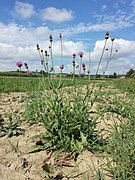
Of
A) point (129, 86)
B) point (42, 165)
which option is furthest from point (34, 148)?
point (129, 86)

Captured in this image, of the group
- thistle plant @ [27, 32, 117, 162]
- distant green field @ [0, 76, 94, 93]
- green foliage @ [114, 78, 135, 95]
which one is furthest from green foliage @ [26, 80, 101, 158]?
green foliage @ [114, 78, 135, 95]

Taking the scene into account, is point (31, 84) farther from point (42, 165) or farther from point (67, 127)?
point (42, 165)

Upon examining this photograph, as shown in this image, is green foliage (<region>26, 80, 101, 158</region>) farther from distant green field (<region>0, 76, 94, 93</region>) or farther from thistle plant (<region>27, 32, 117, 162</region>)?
distant green field (<region>0, 76, 94, 93</region>)

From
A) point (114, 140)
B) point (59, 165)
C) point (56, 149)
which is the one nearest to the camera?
point (114, 140)

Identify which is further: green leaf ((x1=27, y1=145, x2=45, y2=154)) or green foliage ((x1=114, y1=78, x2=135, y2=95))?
green foliage ((x1=114, y1=78, x2=135, y2=95))

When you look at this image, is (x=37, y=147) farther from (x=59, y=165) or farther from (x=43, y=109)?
(x=43, y=109)

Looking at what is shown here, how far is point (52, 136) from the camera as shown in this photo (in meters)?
2.78

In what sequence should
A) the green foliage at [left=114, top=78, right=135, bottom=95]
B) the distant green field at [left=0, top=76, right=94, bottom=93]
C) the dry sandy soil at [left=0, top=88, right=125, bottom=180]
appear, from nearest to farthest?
the dry sandy soil at [left=0, top=88, right=125, bottom=180] → the distant green field at [left=0, top=76, right=94, bottom=93] → the green foliage at [left=114, top=78, right=135, bottom=95]

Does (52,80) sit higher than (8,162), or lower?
higher

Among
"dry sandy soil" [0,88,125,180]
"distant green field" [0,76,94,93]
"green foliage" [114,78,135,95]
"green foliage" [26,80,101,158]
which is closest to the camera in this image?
"dry sandy soil" [0,88,125,180]

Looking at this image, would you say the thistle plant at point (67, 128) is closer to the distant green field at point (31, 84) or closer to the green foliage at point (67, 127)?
the green foliage at point (67, 127)

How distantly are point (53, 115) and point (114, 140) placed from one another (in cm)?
84

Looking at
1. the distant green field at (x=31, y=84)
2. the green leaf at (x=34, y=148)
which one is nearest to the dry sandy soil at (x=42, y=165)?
the green leaf at (x=34, y=148)

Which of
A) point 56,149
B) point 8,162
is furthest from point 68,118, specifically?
point 8,162
